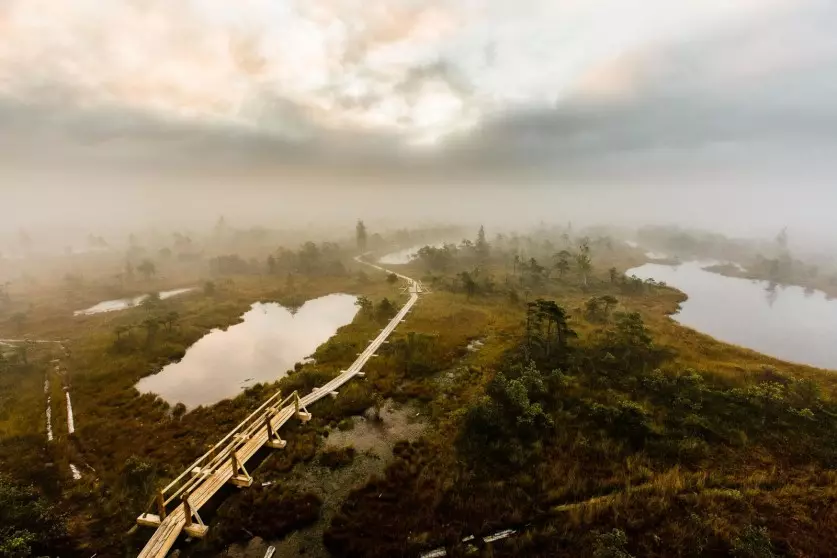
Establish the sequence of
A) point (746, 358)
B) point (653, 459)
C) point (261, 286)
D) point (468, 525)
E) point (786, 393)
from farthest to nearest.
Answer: point (261, 286) → point (746, 358) → point (786, 393) → point (653, 459) → point (468, 525)

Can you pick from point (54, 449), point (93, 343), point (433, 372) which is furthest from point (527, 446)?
point (93, 343)

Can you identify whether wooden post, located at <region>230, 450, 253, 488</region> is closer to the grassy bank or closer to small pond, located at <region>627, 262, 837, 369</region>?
the grassy bank

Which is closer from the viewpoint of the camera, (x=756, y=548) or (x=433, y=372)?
(x=756, y=548)

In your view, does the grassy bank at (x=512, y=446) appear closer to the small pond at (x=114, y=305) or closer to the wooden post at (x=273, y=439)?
the wooden post at (x=273, y=439)

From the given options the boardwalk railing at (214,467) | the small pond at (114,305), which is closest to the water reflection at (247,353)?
the boardwalk railing at (214,467)

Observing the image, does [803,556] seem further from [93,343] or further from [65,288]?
[65,288]

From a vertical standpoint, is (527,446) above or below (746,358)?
above
